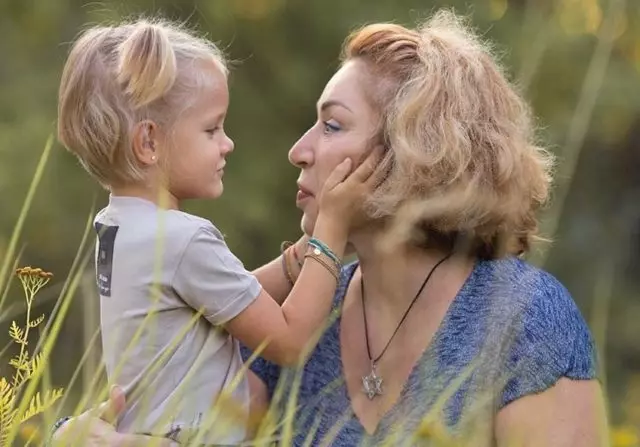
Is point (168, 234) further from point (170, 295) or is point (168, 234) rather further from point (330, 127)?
point (330, 127)

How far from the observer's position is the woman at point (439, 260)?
102 inches

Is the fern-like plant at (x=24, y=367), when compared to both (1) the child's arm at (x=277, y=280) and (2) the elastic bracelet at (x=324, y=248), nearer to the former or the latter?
(2) the elastic bracelet at (x=324, y=248)

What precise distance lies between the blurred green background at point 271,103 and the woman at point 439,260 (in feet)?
10.8

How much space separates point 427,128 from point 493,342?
49 cm

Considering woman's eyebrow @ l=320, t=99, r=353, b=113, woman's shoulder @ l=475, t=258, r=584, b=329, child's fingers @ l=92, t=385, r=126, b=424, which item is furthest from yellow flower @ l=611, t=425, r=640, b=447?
woman's eyebrow @ l=320, t=99, r=353, b=113

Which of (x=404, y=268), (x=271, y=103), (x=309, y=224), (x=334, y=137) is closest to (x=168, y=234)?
(x=309, y=224)

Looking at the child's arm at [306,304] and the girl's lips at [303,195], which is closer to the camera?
the child's arm at [306,304]

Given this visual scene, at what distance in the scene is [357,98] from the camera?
9.25 feet

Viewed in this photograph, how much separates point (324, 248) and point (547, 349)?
44cm

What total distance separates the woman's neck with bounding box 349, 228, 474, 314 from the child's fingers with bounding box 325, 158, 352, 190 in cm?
17

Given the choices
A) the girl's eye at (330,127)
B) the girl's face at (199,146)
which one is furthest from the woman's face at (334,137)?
the girl's face at (199,146)

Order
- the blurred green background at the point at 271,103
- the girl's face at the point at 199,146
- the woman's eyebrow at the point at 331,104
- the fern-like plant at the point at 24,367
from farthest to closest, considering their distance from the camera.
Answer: the blurred green background at the point at 271,103
the woman's eyebrow at the point at 331,104
the girl's face at the point at 199,146
the fern-like plant at the point at 24,367

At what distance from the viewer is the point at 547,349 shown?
2600 millimetres

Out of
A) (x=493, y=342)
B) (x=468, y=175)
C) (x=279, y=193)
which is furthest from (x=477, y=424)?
(x=279, y=193)
